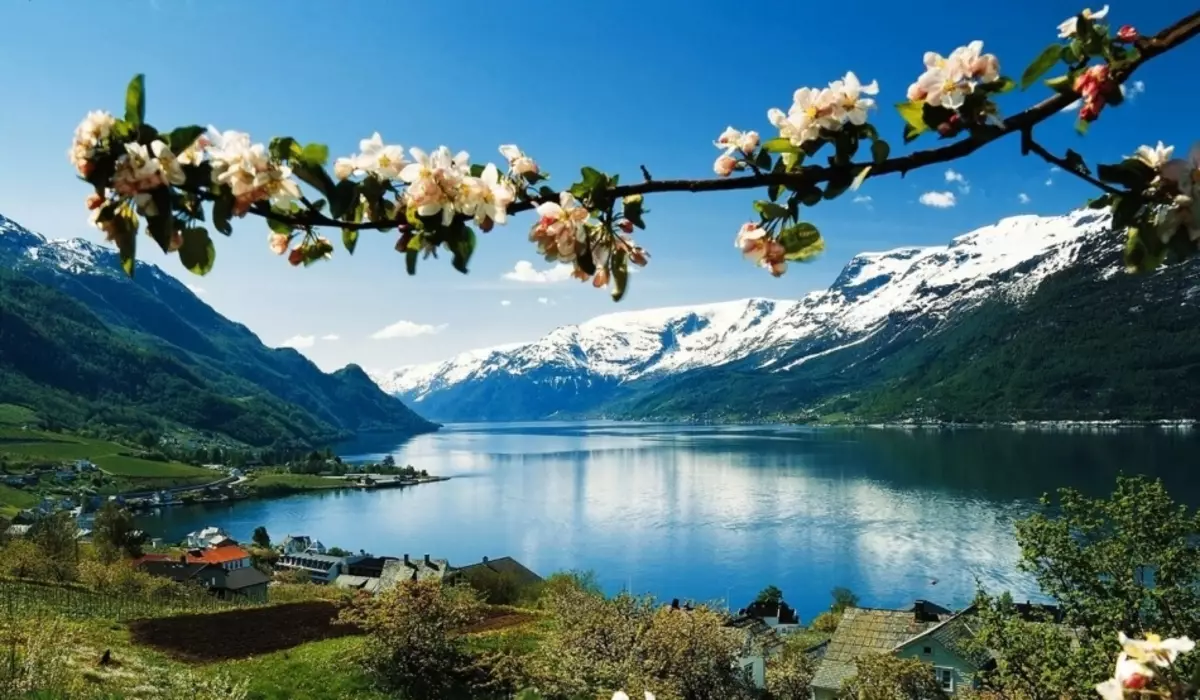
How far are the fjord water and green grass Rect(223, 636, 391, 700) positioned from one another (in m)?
23.0

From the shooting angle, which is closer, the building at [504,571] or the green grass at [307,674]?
the green grass at [307,674]

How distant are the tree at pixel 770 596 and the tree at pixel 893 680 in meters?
30.2

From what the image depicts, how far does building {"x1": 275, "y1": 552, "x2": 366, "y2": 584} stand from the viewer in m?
72.4

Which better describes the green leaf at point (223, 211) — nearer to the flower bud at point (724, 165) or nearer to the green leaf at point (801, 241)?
the flower bud at point (724, 165)

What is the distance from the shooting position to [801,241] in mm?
1852

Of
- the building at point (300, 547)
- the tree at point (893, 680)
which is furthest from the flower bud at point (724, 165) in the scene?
the building at point (300, 547)

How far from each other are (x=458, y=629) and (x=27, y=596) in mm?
15344

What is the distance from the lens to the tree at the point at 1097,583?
18234 millimetres

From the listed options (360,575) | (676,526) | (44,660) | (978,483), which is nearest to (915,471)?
(978,483)

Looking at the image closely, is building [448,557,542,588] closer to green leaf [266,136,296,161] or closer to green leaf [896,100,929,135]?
green leaf [266,136,296,161]

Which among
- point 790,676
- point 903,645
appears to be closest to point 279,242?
point 903,645

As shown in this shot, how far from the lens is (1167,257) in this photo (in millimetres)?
1534

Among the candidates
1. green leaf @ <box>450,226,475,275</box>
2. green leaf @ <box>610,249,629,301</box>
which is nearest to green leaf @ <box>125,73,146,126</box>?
green leaf @ <box>450,226,475,275</box>

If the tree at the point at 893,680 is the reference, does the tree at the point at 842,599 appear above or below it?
below
